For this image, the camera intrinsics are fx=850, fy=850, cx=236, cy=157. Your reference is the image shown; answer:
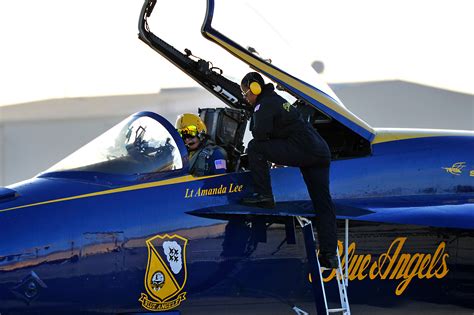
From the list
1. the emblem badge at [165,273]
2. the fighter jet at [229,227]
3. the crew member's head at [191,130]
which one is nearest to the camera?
the fighter jet at [229,227]

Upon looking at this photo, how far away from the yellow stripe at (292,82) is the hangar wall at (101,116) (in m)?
15.5

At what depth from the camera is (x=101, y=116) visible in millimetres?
23156

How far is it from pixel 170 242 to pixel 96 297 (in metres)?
0.71

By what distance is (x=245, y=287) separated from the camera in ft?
22.6

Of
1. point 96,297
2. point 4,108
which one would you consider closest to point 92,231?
point 96,297

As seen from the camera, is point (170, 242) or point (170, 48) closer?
point (170, 242)

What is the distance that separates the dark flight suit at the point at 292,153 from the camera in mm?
6809

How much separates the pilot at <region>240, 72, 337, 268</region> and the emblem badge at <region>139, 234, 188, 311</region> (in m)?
0.69

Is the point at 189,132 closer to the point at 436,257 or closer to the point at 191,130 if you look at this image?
the point at 191,130

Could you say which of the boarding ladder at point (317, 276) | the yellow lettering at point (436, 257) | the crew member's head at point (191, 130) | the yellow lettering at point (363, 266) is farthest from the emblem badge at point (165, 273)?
the yellow lettering at point (436, 257)

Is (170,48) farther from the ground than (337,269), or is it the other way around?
(170,48)

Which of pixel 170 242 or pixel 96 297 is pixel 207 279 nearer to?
pixel 170 242

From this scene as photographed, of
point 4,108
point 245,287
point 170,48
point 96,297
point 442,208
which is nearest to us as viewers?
point 96,297

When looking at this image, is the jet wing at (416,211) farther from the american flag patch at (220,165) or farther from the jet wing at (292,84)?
the american flag patch at (220,165)
